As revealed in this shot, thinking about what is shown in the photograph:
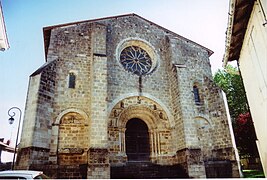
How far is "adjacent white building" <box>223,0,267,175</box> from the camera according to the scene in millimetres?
4398

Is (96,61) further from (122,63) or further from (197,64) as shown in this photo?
(197,64)

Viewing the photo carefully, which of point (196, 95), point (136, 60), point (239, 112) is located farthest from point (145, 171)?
point (239, 112)

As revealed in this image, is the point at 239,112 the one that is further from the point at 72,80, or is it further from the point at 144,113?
the point at 72,80

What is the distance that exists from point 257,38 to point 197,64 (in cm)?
1017

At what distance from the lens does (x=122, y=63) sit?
43.1 ft

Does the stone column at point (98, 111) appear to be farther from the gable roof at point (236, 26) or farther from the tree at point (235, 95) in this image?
the tree at point (235, 95)

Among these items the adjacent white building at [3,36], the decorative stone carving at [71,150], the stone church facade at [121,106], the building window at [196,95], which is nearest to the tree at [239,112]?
the building window at [196,95]

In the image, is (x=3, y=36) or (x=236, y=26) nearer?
(x=236, y=26)

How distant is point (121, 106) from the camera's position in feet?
38.7

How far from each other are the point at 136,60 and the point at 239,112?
44.2 feet

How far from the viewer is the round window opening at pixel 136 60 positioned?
1322cm

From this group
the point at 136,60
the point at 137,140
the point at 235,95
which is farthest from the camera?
the point at 235,95

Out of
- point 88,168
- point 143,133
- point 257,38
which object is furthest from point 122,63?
point 257,38

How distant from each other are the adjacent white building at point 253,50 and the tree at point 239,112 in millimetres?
9612
